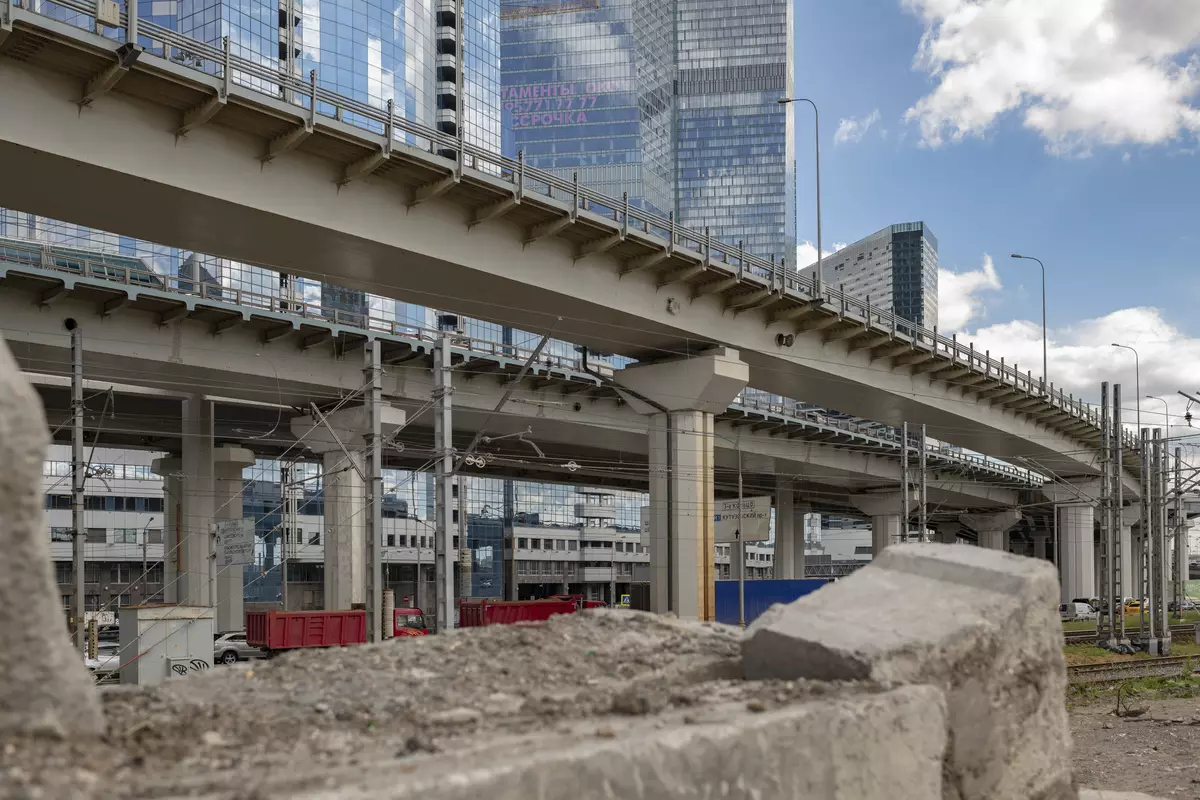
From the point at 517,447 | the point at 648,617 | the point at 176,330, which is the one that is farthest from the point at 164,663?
the point at 517,447

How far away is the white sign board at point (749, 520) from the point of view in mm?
33281

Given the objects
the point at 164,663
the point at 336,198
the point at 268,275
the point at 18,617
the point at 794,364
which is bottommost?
the point at 164,663

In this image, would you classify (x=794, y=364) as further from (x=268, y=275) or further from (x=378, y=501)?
(x=268, y=275)

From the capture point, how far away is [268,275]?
89.0m

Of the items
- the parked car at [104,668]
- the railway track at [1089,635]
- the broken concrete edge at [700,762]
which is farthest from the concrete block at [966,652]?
the railway track at [1089,635]

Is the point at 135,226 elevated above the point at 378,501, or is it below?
above

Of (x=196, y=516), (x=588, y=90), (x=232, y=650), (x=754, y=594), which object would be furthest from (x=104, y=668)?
(x=588, y=90)

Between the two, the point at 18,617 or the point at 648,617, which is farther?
the point at 648,617

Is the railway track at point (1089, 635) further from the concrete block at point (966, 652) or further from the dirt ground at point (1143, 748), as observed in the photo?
the concrete block at point (966, 652)

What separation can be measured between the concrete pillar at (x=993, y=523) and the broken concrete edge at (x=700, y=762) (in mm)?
94633

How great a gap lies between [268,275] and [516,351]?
54315 mm

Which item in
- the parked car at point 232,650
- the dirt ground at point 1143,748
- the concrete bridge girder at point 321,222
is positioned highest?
the concrete bridge girder at point 321,222

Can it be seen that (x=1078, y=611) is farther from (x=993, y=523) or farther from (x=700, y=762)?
(x=700, y=762)

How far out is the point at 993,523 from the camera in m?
101
